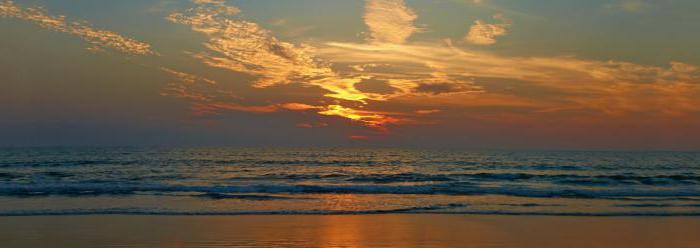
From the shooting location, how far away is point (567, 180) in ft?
116

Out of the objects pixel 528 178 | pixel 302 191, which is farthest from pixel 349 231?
pixel 528 178

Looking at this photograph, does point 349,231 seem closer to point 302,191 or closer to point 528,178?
point 302,191

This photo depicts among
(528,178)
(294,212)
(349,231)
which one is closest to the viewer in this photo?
(349,231)

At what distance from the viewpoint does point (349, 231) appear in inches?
517

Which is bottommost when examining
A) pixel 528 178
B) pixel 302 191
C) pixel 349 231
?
pixel 349 231

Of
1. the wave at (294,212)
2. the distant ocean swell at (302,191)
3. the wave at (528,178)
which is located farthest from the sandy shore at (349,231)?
the wave at (528,178)

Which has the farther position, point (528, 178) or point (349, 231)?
point (528, 178)

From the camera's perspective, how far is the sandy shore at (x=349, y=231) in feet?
38.6

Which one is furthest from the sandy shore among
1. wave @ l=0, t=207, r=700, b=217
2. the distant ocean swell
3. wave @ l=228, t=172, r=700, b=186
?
wave @ l=228, t=172, r=700, b=186

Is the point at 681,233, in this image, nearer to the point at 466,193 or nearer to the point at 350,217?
the point at 350,217

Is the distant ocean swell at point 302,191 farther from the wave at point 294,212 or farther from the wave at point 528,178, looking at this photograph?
the wave at point 528,178

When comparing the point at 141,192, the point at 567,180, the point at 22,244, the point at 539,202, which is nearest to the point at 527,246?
the point at 539,202

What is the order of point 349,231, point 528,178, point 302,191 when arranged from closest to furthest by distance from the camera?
1. point 349,231
2. point 302,191
3. point 528,178

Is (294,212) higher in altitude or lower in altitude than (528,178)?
lower
